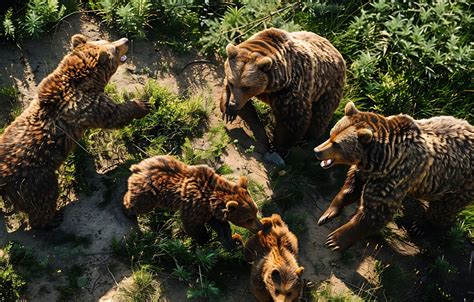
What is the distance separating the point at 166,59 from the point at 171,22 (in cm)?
65

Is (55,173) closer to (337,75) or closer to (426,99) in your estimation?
(337,75)

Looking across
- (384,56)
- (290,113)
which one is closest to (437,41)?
(384,56)

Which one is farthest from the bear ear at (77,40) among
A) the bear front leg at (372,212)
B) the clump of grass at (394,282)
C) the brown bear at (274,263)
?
the clump of grass at (394,282)

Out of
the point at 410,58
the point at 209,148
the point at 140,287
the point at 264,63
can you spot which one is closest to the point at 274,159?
the point at 209,148

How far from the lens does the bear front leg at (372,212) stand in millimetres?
7738

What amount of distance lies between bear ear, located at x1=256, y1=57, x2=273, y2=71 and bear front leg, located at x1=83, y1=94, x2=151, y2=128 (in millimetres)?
1712

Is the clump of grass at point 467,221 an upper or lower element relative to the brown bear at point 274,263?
lower

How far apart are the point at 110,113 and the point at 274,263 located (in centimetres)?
293

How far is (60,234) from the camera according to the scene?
7.55 meters

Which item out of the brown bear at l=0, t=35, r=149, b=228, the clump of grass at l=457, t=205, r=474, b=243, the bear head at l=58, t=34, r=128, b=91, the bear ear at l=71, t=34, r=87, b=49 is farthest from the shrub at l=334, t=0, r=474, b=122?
the bear ear at l=71, t=34, r=87, b=49

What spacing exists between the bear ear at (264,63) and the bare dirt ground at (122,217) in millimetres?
1396

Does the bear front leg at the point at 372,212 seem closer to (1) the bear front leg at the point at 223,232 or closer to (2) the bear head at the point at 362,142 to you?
(2) the bear head at the point at 362,142

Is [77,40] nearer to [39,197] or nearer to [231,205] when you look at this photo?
[39,197]

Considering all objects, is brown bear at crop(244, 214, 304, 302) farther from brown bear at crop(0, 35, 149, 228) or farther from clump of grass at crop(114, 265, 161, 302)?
brown bear at crop(0, 35, 149, 228)
